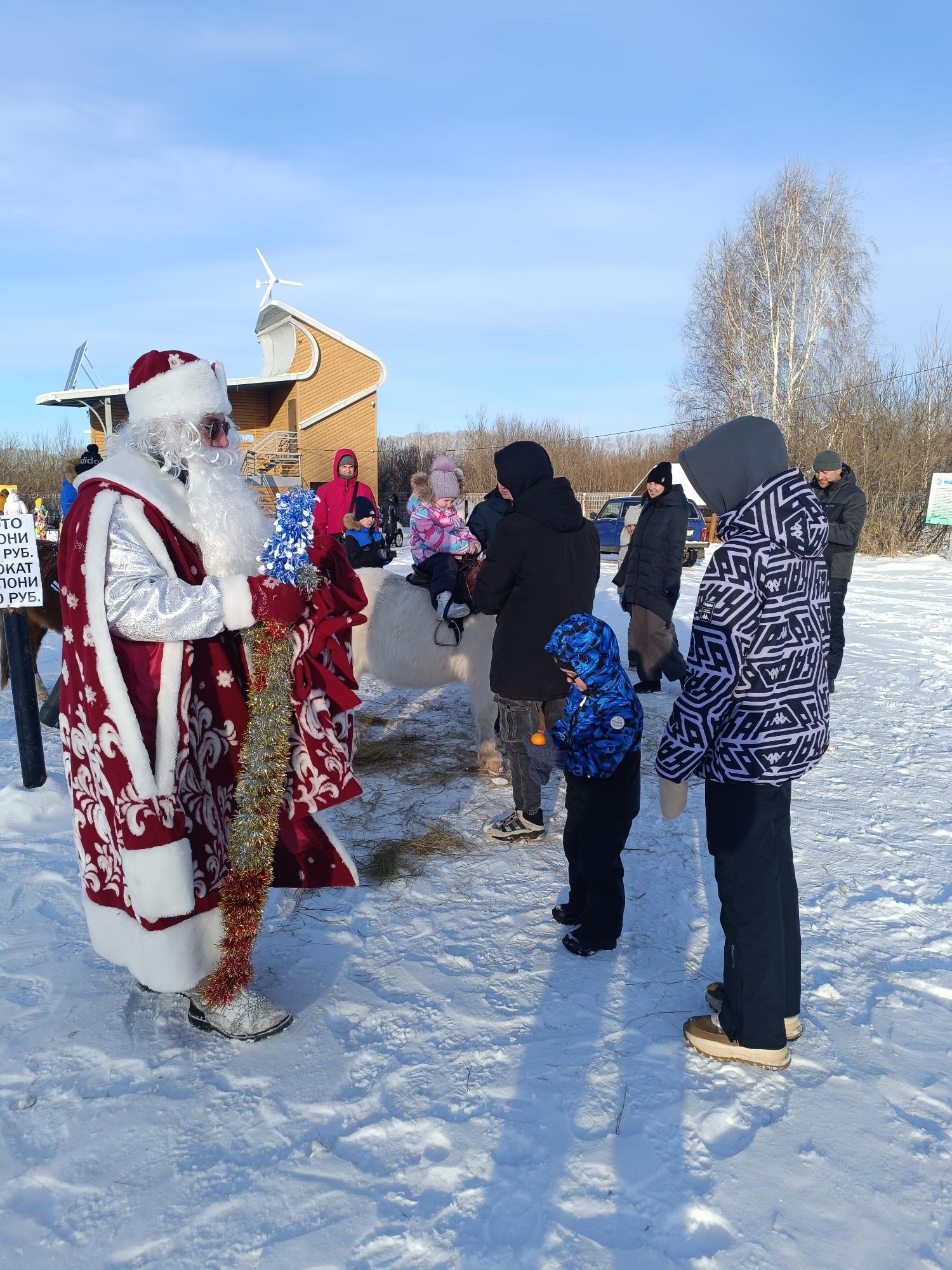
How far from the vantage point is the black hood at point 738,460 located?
7.14ft

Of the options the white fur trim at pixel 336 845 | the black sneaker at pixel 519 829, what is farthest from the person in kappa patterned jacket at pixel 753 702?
the black sneaker at pixel 519 829

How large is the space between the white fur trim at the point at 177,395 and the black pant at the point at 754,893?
1.81 meters

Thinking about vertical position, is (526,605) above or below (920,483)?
below

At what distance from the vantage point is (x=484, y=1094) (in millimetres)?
2221

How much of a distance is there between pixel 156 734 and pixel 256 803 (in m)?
0.35

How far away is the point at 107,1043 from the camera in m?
2.41

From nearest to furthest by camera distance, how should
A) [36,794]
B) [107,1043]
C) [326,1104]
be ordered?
1. [326,1104]
2. [107,1043]
3. [36,794]

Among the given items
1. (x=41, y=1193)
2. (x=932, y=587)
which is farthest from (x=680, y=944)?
(x=932, y=587)

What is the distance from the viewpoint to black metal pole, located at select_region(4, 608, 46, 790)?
4203mm

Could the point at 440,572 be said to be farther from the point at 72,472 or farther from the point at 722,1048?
the point at 72,472

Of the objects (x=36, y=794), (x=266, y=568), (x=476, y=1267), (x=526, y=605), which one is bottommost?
(x=476, y=1267)

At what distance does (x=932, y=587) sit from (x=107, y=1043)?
14.1 meters

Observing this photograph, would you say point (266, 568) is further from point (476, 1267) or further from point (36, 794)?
point (36, 794)

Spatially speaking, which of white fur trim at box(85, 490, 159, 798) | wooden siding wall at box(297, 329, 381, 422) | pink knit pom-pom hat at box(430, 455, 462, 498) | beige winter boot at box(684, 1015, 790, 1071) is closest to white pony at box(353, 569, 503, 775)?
pink knit pom-pom hat at box(430, 455, 462, 498)
